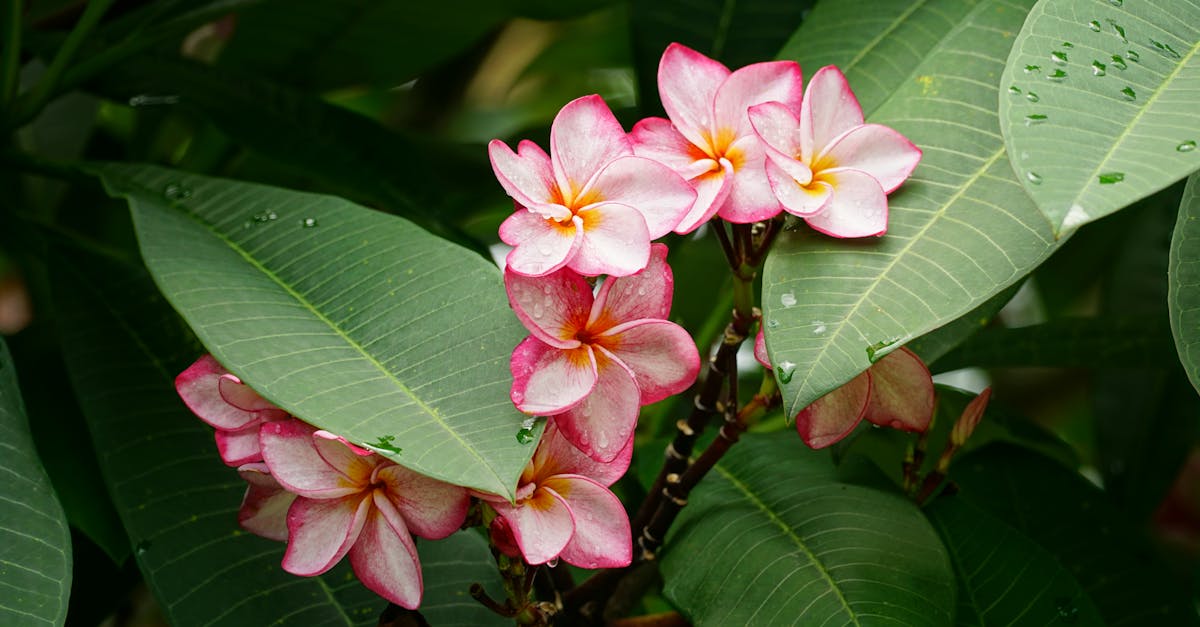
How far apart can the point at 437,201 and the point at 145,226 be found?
40 centimetres

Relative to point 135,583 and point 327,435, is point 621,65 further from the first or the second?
point 327,435

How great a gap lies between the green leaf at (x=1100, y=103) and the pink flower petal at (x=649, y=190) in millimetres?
174

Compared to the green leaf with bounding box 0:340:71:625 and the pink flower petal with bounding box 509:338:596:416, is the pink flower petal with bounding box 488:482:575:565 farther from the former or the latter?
the green leaf with bounding box 0:340:71:625

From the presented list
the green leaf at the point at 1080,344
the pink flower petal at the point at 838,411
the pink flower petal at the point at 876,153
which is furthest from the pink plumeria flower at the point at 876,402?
the green leaf at the point at 1080,344

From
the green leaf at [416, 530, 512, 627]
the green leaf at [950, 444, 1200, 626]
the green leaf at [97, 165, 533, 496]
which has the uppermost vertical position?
the green leaf at [97, 165, 533, 496]

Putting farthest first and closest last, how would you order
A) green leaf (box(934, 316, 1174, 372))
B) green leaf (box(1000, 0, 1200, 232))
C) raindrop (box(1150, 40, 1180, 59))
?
green leaf (box(934, 316, 1174, 372)) < raindrop (box(1150, 40, 1180, 59)) < green leaf (box(1000, 0, 1200, 232))

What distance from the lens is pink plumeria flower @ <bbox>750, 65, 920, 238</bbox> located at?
609 mm

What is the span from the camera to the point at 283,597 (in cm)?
67

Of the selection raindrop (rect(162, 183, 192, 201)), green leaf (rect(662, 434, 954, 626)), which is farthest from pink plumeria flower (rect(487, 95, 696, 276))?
raindrop (rect(162, 183, 192, 201))

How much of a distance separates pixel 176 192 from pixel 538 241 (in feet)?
1.21

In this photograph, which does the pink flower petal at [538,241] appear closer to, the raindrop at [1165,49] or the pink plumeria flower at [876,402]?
the pink plumeria flower at [876,402]

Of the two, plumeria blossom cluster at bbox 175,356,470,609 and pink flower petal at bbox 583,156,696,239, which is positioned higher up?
pink flower petal at bbox 583,156,696,239

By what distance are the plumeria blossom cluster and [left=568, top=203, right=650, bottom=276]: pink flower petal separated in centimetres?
14

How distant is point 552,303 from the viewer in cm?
56
